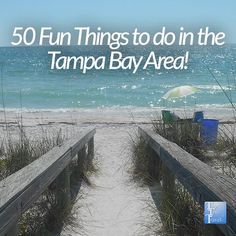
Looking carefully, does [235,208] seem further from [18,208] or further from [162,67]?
Answer: [162,67]

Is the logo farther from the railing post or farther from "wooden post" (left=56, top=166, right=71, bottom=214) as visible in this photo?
"wooden post" (left=56, top=166, right=71, bottom=214)

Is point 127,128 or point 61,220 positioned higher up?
point 127,128

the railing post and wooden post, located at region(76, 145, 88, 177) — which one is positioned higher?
wooden post, located at region(76, 145, 88, 177)

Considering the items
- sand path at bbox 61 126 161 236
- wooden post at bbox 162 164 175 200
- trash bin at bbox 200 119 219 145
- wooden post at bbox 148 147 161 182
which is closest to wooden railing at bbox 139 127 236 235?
wooden post at bbox 162 164 175 200

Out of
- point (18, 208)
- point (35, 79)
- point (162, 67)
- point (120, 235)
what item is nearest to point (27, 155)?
point (120, 235)

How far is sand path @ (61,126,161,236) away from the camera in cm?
427

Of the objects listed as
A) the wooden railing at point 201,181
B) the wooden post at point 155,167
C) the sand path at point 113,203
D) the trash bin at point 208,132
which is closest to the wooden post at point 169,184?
the wooden railing at point 201,181

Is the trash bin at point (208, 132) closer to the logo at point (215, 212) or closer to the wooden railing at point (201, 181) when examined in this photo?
the wooden railing at point (201, 181)

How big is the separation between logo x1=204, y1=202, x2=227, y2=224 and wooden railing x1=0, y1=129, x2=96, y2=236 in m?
1.13

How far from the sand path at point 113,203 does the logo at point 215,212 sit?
1.29 metres

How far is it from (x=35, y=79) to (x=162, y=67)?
59.8 feet

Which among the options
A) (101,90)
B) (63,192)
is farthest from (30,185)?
(101,90)

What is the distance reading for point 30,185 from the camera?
320 centimetres

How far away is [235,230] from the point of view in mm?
2443
